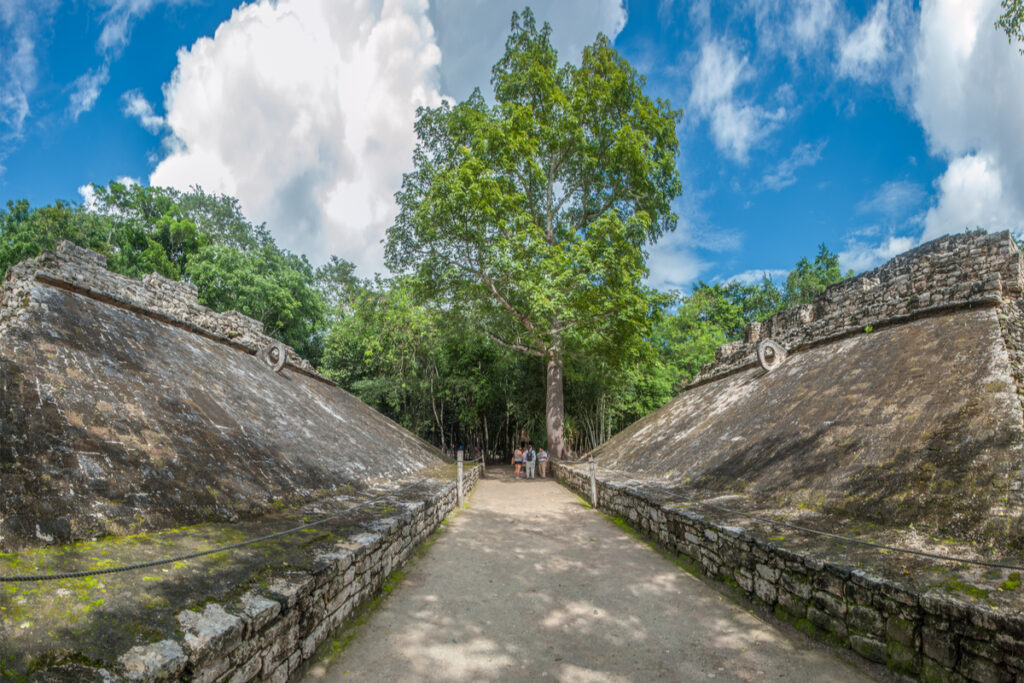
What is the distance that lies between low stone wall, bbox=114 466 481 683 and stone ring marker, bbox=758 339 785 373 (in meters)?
8.73

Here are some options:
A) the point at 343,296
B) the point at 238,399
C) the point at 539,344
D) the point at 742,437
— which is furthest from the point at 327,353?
the point at 742,437

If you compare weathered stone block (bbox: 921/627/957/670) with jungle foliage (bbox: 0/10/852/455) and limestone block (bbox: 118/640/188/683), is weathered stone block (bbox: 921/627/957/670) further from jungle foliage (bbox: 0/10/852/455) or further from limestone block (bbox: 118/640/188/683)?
jungle foliage (bbox: 0/10/852/455)

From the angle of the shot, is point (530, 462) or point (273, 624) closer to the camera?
point (273, 624)

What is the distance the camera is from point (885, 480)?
420 centimetres

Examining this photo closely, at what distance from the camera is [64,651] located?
1.79m

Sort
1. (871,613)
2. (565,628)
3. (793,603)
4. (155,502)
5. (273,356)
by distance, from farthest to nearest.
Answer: (273,356) < (565,628) < (793,603) < (155,502) < (871,613)

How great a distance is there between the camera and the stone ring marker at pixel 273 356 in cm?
994

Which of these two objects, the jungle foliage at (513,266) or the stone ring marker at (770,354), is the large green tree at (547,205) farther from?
the stone ring marker at (770,354)

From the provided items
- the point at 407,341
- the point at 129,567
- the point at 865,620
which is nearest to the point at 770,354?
the point at 865,620

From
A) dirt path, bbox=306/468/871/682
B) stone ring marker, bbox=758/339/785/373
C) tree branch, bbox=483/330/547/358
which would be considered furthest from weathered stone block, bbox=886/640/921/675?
tree branch, bbox=483/330/547/358

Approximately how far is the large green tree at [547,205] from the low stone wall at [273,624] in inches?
381

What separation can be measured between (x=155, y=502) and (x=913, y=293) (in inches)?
392

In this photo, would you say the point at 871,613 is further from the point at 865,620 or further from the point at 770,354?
the point at 770,354

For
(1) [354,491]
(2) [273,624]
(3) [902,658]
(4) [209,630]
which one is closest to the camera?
(4) [209,630]
